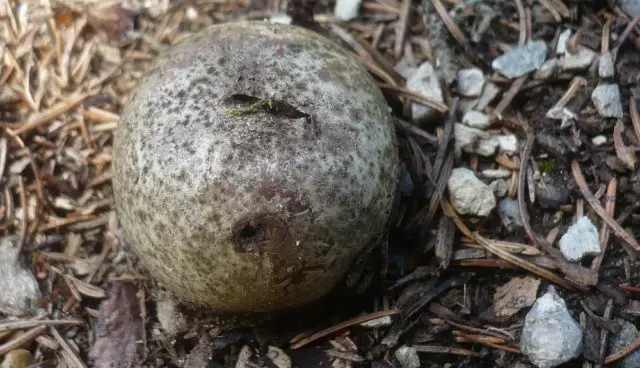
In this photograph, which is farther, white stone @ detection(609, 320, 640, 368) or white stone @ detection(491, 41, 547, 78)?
white stone @ detection(491, 41, 547, 78)

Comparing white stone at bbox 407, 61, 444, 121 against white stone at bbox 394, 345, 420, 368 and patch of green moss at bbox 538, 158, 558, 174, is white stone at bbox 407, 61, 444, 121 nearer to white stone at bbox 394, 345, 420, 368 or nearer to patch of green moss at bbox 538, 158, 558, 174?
patch of green moss at bbox 538, 158, 558, 174

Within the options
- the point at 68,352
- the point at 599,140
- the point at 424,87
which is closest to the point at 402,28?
the point at 424,87

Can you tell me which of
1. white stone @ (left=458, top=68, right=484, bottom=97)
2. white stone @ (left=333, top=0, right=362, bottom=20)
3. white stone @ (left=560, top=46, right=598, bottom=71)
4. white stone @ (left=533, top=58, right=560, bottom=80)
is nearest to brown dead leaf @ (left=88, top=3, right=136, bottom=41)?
white stone @ (left=333, top=0, right=362, bottom=20)

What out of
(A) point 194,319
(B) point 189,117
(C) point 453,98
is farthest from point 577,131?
(A) point 194,319

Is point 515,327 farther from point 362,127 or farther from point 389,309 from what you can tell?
point 362,127

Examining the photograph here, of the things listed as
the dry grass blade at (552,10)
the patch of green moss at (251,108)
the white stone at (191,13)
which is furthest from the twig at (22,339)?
the dry grass blade at (552,10)

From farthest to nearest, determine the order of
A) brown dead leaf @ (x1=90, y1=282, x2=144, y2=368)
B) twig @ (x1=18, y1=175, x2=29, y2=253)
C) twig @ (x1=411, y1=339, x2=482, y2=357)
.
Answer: twig @ (x1=18, y1=175, x2=29, y2=253) < brown dead leaf @ (x1=90, y1=282, x2=144, y2=368) < twig @ (x1=411, y1=339, x2=482, y2=357)
